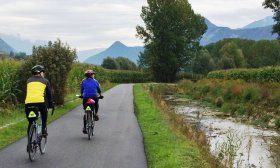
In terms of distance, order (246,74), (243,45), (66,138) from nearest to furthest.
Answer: (66,138), (246,74), (243,45)

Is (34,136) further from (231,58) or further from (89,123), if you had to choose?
(231,58)

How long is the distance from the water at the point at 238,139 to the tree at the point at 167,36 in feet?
181

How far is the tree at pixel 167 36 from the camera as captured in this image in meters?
84.6

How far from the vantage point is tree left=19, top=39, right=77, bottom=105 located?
24906 millimetres

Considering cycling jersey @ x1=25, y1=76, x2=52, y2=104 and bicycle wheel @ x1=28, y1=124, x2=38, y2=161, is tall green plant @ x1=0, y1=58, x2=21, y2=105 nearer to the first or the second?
cycling jersey @ x1=25, y1=76, x2=52, y2=104

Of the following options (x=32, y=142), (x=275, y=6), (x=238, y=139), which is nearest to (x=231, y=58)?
(x=275, y=6)

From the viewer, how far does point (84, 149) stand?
12.7 meters

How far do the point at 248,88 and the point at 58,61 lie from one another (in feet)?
51.2

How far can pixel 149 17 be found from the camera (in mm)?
86375

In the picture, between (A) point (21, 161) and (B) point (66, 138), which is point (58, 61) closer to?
(B) point (66, 138)

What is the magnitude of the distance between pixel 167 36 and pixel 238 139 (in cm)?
6876

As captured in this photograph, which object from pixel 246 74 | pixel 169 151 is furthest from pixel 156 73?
pixel 169 151

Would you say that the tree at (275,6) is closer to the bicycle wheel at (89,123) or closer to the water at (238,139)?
the water at (238,139)

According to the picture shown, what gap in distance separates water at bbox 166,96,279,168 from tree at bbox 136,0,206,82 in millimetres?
55179
